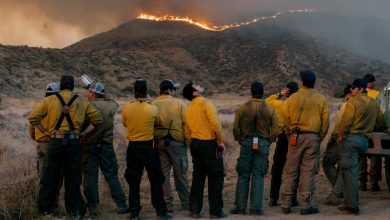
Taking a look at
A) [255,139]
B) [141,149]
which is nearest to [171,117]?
[141,149]

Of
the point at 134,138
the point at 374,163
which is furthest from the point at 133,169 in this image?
the point at 374,163

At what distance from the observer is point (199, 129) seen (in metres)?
8.80

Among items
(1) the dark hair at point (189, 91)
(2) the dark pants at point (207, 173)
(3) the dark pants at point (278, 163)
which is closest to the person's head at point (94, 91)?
(1) the dark hair at point (189, 91)

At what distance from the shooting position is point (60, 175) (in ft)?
28.1

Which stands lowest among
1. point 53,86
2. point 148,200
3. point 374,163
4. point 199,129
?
point 148,200

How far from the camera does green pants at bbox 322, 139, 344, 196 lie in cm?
980

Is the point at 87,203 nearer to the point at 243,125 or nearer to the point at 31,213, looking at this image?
the point at 31,213

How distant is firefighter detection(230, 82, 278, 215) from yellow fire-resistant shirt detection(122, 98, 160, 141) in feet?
4.69

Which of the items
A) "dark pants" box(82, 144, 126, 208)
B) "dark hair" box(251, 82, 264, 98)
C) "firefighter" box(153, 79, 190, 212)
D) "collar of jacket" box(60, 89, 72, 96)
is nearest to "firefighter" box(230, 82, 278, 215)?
"dark hair" box(251, 82, 264, 98)

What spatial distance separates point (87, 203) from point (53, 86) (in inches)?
74.4

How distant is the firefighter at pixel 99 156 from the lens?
29.5 feet

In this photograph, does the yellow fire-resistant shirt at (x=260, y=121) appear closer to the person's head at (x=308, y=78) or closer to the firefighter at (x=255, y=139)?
the firefighter at (x=255, y=139)

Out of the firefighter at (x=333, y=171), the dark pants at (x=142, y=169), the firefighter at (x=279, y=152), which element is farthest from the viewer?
the firefighter at (x=279, y=152)

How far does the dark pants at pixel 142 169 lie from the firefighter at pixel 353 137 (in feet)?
9.31
